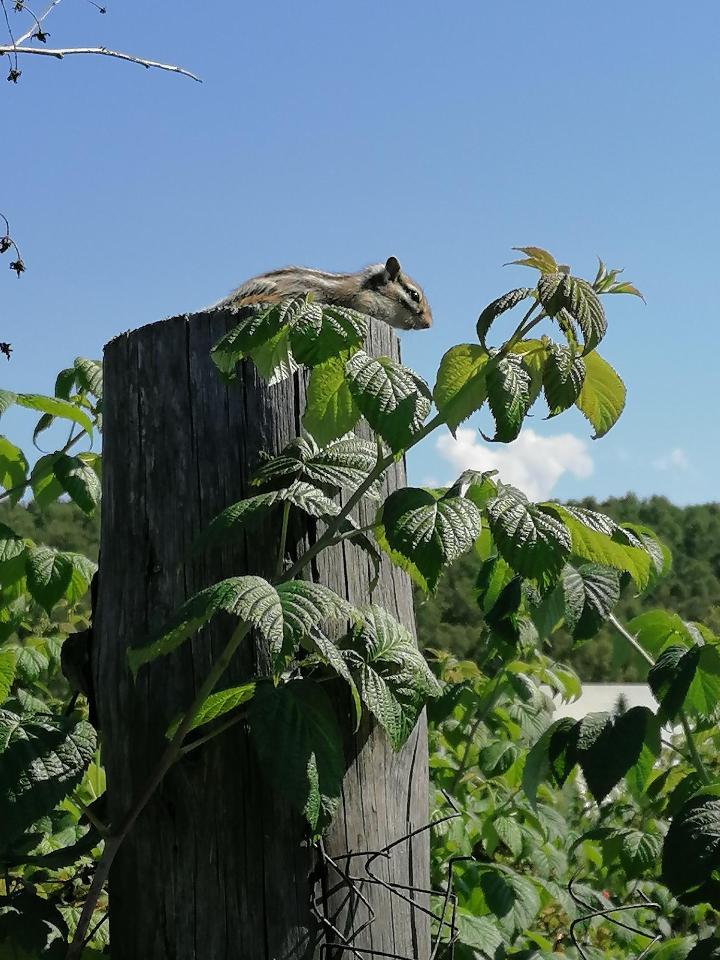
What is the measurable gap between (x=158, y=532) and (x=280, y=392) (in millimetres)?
355

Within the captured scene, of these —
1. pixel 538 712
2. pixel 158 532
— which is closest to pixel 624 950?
pixel 538 712

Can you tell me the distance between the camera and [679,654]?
7.21ft

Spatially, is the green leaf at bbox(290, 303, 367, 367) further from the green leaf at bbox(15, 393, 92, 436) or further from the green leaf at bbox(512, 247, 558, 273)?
the green leaf at bbox(15, 393, 92, 436)

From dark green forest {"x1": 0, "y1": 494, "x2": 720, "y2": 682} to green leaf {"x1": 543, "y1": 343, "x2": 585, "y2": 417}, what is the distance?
4114mm

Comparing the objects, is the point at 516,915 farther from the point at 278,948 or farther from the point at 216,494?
the point at 216,494

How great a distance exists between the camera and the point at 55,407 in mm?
2891

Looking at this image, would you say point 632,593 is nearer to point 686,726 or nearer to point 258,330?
point 686,726

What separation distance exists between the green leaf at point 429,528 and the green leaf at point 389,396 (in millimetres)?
100

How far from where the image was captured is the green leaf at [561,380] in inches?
70.7

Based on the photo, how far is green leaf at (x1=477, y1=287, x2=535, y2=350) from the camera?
1724mm

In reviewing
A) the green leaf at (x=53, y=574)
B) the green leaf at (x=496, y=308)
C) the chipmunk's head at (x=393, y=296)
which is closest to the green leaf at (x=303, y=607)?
the green leaf at (x=496, y=308)

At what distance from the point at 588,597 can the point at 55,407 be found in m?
1.50

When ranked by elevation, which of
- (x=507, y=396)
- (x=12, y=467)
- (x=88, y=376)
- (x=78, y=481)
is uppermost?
Result: (x=88, y=376)

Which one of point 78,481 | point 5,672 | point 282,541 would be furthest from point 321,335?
point 78,481
